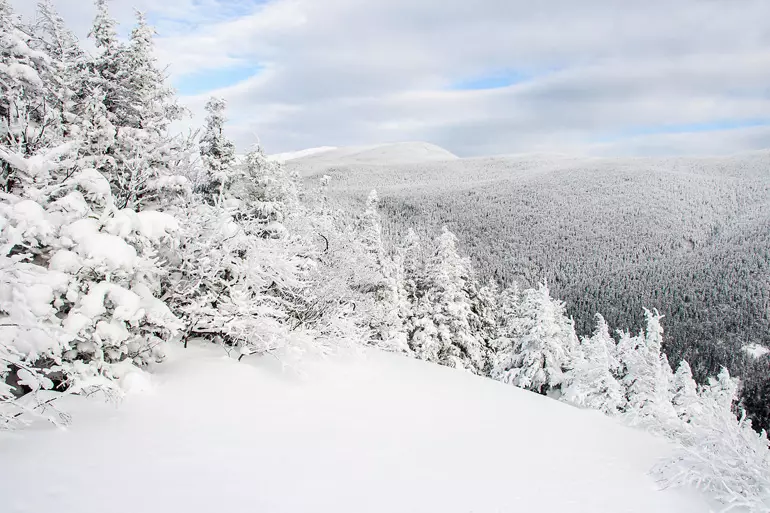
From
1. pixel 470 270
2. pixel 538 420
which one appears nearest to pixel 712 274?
pixel 470 270

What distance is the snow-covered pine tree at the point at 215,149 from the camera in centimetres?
1456

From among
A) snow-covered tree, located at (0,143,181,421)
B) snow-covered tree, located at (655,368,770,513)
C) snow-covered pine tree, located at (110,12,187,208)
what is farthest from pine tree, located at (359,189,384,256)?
snow-covered tree, located at (655,368,770,513)

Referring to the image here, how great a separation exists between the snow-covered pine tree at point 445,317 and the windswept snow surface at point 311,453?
14.3 meters

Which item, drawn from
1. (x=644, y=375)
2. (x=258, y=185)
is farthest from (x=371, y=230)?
(x=644, y=375)

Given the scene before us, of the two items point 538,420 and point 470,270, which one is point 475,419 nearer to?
point 538,420

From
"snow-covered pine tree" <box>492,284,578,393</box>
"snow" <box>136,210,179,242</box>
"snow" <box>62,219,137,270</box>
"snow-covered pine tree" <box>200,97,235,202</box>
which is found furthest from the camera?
"snow-covered pine tree" <box>492,284,578,393</box>

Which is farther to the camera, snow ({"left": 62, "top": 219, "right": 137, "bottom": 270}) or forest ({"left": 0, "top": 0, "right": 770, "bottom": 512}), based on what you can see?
snow ({"left": 62, "top": 219, "right": 137, "bottom": 270})

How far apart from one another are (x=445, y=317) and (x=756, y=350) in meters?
155

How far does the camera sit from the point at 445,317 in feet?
82.3

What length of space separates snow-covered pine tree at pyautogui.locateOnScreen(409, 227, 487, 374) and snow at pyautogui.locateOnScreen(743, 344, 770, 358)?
147421mm

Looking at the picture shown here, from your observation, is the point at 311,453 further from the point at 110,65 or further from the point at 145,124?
the point at 110,65

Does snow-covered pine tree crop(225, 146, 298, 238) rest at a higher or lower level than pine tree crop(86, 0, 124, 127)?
lower

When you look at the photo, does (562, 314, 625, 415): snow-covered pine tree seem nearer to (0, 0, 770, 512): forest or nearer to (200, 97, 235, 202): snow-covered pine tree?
(0, 0, 770, 512): forest

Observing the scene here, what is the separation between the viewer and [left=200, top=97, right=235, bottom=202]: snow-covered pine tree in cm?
1456
